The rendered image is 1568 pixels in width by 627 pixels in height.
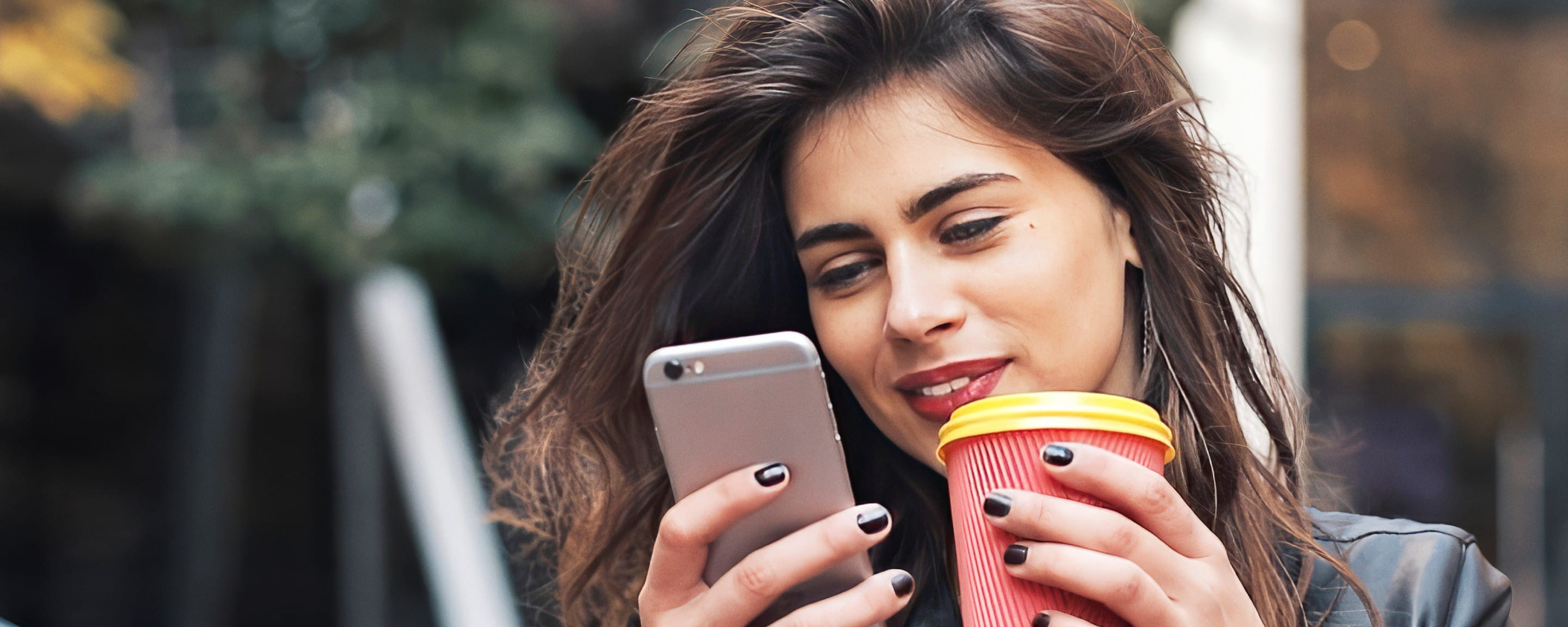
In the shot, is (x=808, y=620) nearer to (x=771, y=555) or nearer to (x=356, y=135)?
(x=771, y=555)

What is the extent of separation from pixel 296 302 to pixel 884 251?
3.56 m

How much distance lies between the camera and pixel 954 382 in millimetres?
1373

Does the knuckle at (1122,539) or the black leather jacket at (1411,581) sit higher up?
the knuckle at (1122,539)

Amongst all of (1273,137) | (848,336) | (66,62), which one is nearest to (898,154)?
(848,336)

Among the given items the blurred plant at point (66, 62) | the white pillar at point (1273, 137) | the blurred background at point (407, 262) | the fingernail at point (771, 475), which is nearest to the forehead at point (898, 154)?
the fingernail at point (771, 475)

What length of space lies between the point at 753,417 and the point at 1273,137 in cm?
449

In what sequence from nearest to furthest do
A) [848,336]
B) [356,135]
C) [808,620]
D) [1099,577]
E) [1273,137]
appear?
[1099,577], [808,620], [848,336], [356,135], [1273,137]

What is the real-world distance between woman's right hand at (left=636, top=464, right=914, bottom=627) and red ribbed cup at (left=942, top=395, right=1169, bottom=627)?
0.28 ft

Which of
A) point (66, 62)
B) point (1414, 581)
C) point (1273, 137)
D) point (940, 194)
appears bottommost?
point (1414, 581)

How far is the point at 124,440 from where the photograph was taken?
5.23 meters

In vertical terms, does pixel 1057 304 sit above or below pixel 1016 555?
above

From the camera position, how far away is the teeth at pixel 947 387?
137 centimetres

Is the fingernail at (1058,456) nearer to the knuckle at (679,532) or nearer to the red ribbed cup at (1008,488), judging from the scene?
the red ribbed cup at (1008,488)

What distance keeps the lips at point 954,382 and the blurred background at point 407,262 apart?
1.80 metres
